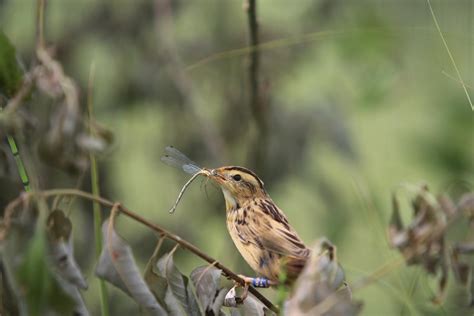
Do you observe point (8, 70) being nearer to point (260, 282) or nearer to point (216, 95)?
point (260, 282)

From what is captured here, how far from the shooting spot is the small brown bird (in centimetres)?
174

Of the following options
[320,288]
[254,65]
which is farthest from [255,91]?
[320,288]

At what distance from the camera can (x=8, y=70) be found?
1738 millimetres

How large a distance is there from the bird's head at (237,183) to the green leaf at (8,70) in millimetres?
417

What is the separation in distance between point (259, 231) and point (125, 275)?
1.15 ft

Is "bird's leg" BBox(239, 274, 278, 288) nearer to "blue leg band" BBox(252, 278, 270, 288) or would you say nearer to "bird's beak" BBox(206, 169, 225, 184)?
"blue leg band" BBox(252, 278, 270, 288)

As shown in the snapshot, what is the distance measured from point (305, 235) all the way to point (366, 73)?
8.24 feet

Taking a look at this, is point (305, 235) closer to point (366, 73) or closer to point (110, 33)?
point (110, 33)

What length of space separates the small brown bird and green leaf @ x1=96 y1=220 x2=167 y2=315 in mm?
211

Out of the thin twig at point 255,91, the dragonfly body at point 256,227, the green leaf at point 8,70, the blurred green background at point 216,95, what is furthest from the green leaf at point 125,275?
the blurred green background at point 216,95

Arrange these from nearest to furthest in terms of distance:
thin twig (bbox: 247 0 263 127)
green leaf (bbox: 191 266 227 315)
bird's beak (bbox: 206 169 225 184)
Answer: green leaf (bbox: 191 266 227 315) → bird's beak (bbox: 206 169 225 184) → thin twig (bbox: 247 0 263 127)

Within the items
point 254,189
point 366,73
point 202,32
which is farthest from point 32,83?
point 202,32

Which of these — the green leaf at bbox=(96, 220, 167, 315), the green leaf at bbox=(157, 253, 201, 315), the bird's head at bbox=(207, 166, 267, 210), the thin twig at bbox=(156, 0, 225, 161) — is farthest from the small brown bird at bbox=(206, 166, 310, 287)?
the thin twig at bbox=(156, 0, 225, 161)

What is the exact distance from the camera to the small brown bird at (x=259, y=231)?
1.74 meters
